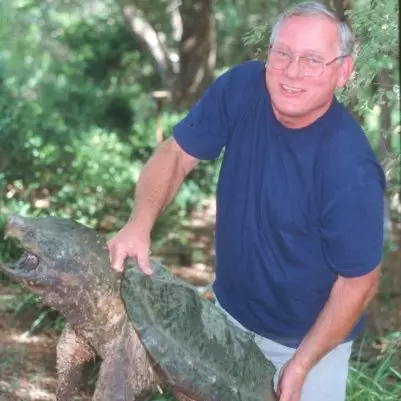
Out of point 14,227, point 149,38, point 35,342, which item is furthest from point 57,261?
point 149,38

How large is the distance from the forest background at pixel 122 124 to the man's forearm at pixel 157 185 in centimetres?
116

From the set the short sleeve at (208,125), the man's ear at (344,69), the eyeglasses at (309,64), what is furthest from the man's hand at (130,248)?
the man's ear at (344,69)

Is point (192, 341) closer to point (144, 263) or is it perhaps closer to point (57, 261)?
point (144, 263)

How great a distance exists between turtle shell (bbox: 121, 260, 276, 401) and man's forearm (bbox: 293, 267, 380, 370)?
0.63 ft

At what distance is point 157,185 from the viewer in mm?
2705

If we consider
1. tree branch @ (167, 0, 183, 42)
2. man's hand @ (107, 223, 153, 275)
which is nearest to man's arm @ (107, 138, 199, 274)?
man's hand @ (107, 223, 153, 275)

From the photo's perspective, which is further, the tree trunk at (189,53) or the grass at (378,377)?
the tree trunk at (189,53)

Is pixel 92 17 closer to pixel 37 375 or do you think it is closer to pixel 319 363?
pixel 37 375

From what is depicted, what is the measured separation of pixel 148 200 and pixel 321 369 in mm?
931

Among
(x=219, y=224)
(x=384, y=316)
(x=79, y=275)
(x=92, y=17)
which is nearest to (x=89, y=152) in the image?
(x=384, y=316)

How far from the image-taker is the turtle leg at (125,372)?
7.73 feet

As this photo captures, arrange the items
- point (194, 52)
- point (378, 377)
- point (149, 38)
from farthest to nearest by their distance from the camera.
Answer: point (194, 52), point (149, 38), point (378, 377)

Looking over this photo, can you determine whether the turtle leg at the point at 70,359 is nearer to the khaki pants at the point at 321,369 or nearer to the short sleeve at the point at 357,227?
the khaki pants at the point at 321,369

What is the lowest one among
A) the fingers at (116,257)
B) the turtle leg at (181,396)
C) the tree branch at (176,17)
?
the turtle leg at (181,396)
